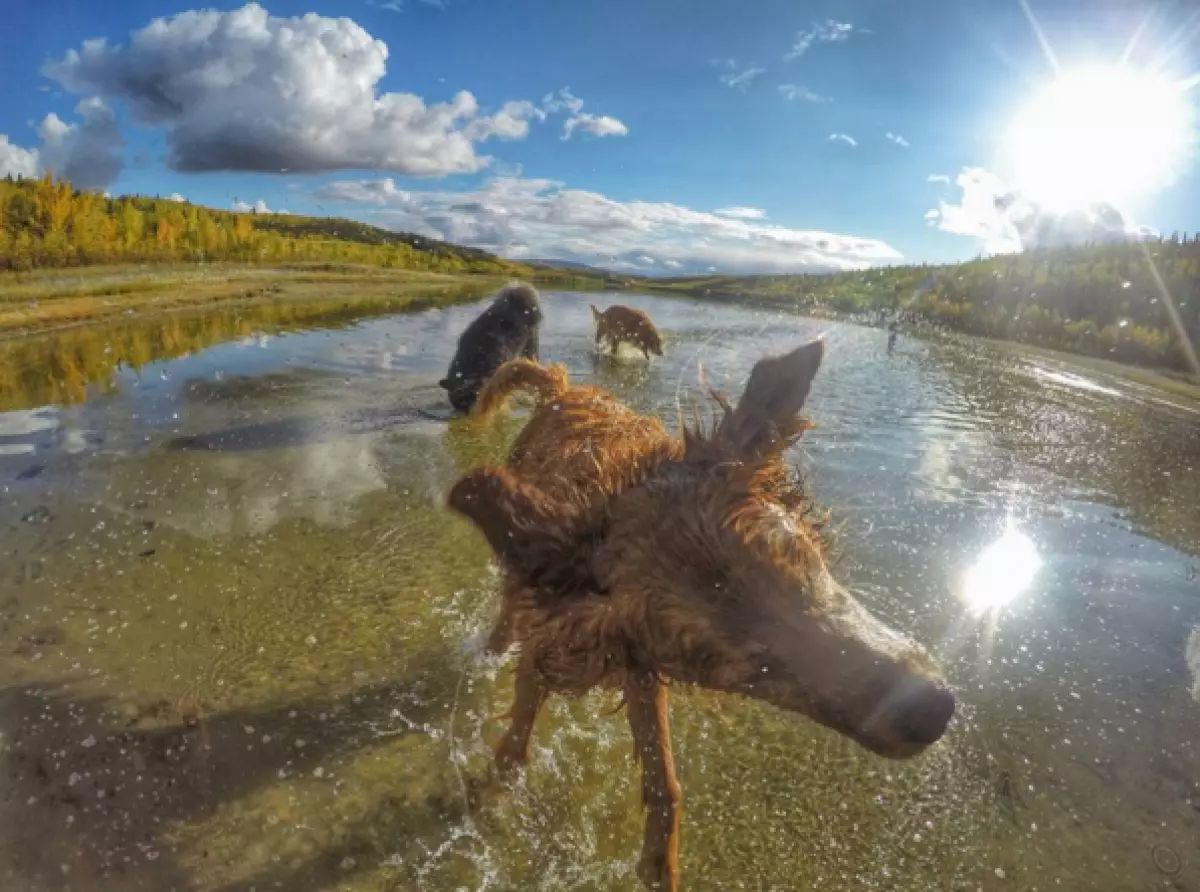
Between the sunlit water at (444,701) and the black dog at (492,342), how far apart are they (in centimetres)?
297

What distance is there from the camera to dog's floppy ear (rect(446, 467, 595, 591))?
241 centimetres

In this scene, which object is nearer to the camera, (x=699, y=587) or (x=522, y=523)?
(x=699, y=587)

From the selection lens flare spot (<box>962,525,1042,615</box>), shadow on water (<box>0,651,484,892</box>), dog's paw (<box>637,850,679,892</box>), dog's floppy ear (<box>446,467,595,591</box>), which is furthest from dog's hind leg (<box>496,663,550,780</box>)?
lens flare spot (<box>962,525,1042,615</box>)

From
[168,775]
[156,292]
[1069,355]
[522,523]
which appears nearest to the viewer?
[522,523]

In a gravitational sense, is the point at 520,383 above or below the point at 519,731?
above

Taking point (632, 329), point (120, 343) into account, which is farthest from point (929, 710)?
point (120, 343)

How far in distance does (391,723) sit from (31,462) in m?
7.11

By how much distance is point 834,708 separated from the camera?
1.85 meters

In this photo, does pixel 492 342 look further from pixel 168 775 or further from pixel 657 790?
pixel 657 790

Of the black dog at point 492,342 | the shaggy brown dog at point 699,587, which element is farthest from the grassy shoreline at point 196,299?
the shaggy brown dog at point 699,587

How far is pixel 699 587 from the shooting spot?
7.09ft

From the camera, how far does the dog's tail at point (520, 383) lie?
5.94 metres

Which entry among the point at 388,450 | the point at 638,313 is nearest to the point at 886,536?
the point at 388,450

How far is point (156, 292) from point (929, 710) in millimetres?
34956
